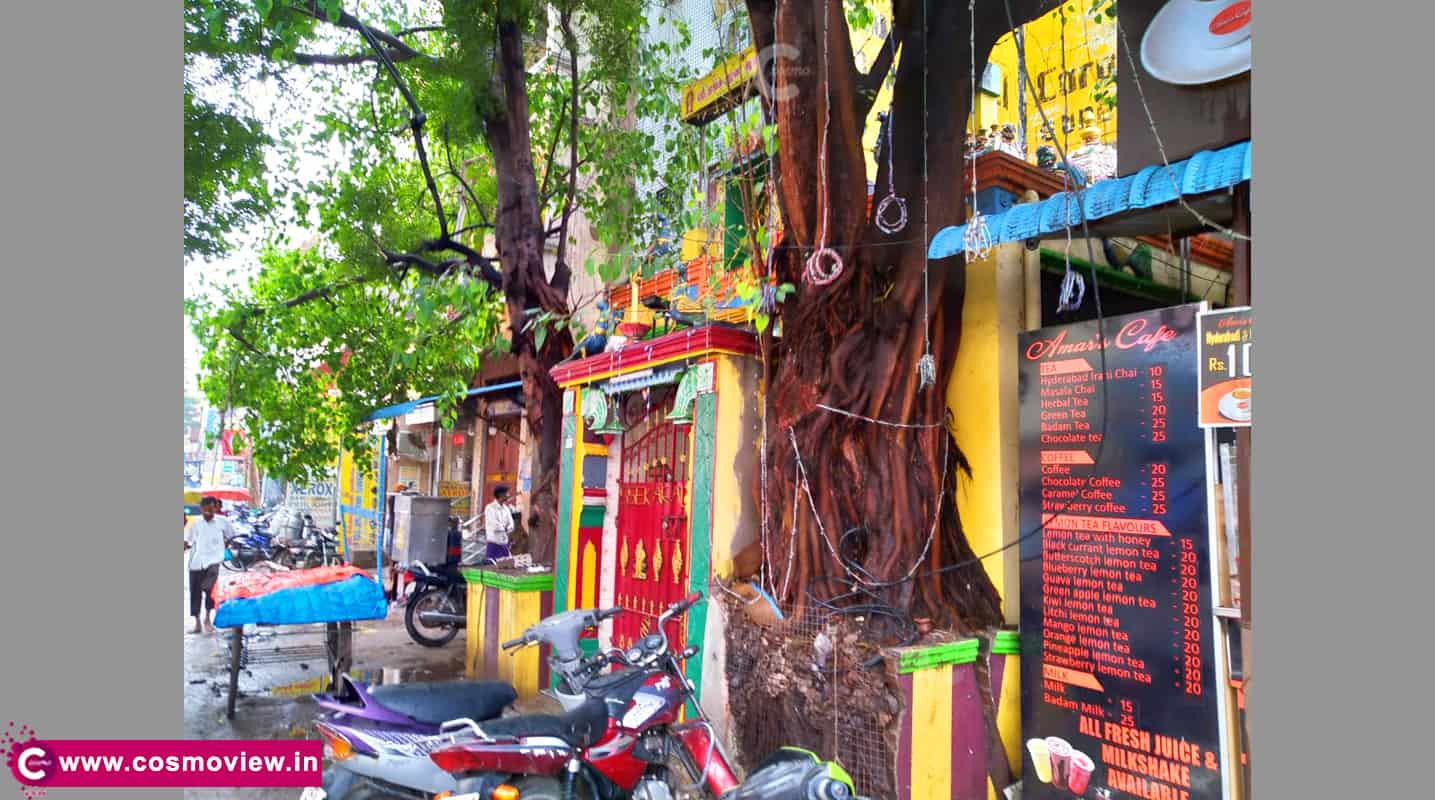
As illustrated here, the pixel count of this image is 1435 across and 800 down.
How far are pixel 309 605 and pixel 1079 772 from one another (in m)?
4.94

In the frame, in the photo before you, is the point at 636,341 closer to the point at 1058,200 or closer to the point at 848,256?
the point at 848,256

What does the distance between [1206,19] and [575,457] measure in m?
5.16

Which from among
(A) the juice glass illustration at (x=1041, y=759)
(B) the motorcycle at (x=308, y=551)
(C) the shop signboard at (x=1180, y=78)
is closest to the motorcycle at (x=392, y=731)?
(A) the juice glass illustration at (x=1041, y=759)

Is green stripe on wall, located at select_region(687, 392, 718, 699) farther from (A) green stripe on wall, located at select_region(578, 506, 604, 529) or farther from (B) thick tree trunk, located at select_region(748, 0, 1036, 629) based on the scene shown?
(A) green stripe on wall, located at select_region(578, 506, 604, 529)

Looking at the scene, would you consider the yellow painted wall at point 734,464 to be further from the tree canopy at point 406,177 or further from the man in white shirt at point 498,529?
the man in white shirt at point 498,529

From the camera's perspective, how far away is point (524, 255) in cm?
823

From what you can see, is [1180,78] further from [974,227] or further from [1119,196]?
[974,227]

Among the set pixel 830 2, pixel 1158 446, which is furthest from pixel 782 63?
pixel 1158 446

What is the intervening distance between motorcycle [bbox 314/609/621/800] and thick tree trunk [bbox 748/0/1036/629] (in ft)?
4.95

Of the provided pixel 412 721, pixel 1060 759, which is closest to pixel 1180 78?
pixel 1060 759

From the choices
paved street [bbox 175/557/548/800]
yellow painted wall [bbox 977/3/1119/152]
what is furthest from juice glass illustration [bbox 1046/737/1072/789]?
yellow painted wall [bbox 977/3/1119/152]

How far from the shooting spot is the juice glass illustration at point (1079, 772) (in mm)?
4258

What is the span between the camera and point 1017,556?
16.8 ft

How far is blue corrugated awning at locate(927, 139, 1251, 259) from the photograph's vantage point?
11.9 ft
